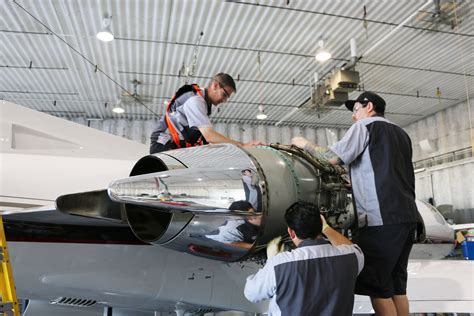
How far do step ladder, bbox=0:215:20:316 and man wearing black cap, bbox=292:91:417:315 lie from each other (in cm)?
217

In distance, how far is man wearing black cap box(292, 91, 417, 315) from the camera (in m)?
2.83

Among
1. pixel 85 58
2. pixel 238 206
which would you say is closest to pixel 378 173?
pixel 238 206

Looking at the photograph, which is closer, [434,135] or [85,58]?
[85,58]

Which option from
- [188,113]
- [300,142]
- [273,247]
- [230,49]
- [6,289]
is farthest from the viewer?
[230,49]

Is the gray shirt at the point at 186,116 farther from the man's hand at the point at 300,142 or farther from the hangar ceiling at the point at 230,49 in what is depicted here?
the hangar ceiling at the point at 230,49

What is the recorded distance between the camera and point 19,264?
3.46 metres

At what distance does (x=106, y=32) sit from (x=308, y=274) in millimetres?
9345

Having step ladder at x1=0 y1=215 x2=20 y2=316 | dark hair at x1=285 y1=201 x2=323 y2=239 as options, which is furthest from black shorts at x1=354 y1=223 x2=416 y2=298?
step ladder at x1=0 y1=215 x2=20 y2=316

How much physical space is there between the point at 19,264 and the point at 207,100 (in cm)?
210

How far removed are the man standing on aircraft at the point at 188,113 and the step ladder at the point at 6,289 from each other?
4.58 feet

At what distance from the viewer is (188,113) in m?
3.42

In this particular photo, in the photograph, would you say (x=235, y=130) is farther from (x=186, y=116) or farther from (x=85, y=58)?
(x=186, y=116)

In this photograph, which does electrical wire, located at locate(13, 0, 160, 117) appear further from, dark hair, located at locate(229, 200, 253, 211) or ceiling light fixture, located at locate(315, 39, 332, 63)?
dark hair, located at locate(229, 200, 253, 211)

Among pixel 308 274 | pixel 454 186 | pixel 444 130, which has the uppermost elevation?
pixel 444 130
